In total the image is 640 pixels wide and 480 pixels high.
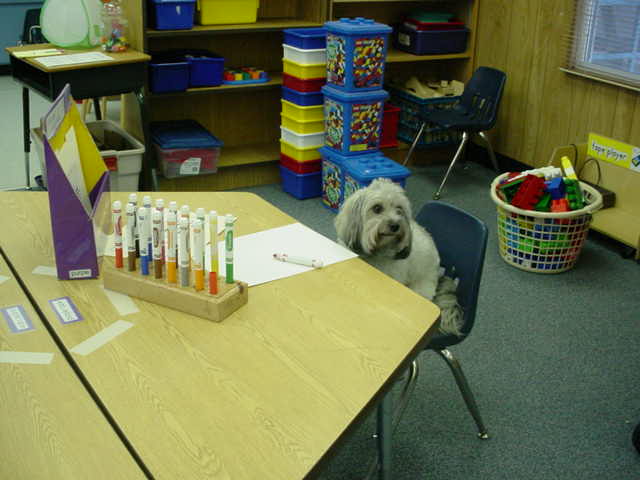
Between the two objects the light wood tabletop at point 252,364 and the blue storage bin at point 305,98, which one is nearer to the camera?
the light wood tabletop at point 252,364

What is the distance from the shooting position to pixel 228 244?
1522mm

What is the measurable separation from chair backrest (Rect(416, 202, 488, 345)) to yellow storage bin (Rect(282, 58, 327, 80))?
1.85 meters

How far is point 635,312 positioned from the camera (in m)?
3.08

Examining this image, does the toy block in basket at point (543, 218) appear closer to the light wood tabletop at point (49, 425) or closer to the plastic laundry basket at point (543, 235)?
the plastic laundry basket at point (543, 235)

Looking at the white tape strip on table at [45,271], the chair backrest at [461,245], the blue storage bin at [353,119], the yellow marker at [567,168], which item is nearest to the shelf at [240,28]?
the blue storage bin at [353,119]

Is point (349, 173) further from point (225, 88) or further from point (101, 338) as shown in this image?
point (101, 338)

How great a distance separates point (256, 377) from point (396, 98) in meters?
3.71

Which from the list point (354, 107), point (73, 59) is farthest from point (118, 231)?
point (354, 107)

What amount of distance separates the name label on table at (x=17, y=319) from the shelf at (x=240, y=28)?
2.42m

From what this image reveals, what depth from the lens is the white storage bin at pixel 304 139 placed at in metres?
4.03

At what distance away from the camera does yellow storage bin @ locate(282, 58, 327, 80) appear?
12.8 feet

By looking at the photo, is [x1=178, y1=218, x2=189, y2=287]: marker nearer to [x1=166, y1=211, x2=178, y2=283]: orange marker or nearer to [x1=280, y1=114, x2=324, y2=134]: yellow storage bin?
[x1=166, y1=211, x2=178, y2=283]: orange marker

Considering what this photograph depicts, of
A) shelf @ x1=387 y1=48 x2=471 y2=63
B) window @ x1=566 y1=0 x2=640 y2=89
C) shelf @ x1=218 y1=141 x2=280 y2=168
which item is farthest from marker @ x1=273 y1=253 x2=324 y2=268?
shelf @ x1=387 y1=48 x2=471 y2=63

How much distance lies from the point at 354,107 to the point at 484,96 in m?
1.08
